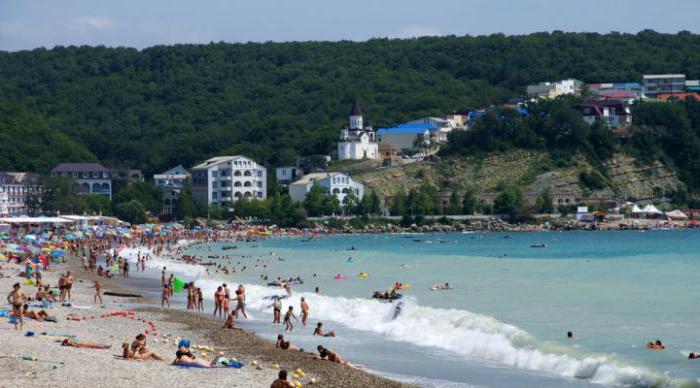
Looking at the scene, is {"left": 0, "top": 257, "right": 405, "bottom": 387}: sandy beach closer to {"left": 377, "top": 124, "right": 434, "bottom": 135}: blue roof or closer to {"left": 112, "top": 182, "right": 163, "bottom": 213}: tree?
{"left": 112, "top": 182, "right": 163, "bottom": 213}: tree

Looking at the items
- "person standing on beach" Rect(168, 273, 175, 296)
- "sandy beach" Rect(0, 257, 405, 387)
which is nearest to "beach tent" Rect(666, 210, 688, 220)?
"person standing on beach" Rect(168, 273, 175, 296)

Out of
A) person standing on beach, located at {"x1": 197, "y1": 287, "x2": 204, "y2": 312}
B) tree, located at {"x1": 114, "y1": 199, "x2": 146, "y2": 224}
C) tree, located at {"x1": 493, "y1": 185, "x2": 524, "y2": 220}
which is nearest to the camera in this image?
person standing on beach, located at {"x1": 197, "y1": 287, "x2": 204, "y2": 312}

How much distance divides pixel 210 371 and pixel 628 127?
118 meters

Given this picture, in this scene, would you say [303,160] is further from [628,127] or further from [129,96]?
[129,96]

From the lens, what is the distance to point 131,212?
10638 cm

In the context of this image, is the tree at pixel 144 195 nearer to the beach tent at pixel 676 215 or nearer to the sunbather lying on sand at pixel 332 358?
the beach tent at pixel 676 215

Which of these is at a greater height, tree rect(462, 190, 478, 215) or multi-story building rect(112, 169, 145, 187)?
multi-story building rect(112, 169, 145, 187)

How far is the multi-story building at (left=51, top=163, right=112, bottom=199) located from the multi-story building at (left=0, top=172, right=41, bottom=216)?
8.16 meters

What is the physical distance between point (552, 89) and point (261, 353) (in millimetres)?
134175

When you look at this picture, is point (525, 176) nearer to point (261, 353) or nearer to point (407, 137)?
point (407, 137)

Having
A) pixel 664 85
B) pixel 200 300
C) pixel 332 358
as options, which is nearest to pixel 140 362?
pixel 332 358

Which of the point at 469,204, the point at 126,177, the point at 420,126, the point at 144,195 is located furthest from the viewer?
the point at 420,126

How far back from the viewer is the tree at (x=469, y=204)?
11419 cm

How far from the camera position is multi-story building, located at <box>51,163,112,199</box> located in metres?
121
